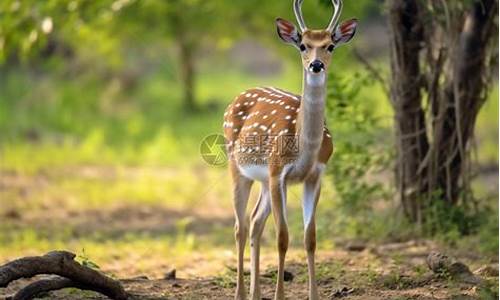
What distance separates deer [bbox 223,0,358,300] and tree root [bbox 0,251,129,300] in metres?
0.86

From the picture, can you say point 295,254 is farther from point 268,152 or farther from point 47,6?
point 47,6

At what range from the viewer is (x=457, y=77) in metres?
9.30

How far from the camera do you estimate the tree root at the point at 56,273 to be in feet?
20.9

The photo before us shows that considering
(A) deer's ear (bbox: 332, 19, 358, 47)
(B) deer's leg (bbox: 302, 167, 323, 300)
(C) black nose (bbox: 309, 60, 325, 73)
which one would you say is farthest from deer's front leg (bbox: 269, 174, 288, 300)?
(A) deer's ear (bbox: 332, 19, 358, 47)

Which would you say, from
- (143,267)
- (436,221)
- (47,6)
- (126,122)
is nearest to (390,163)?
(436,221)

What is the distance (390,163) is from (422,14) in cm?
137

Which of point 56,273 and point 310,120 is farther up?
point 310,120

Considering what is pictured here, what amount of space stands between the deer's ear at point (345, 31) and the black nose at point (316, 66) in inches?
15.0

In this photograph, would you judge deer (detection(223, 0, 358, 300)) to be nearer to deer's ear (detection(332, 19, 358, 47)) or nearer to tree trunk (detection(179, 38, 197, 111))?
deer's ear (detection(332, 19, 358, 47))

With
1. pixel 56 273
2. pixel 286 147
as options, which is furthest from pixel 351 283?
pixel 56 273

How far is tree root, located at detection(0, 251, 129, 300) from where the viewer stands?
251 inches

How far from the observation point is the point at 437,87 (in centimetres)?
952

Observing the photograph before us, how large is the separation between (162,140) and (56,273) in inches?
446

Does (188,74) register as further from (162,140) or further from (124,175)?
(124,175)
